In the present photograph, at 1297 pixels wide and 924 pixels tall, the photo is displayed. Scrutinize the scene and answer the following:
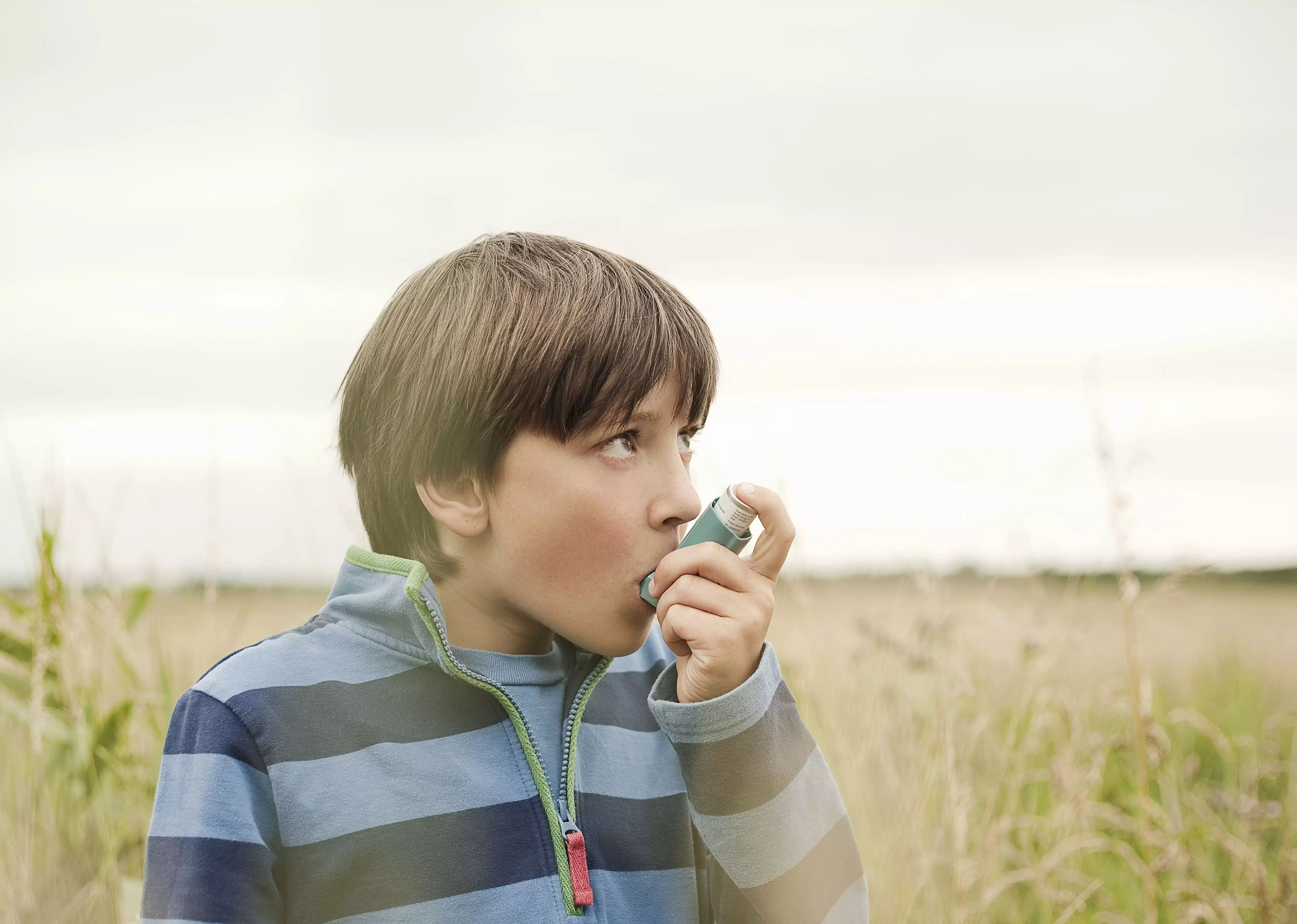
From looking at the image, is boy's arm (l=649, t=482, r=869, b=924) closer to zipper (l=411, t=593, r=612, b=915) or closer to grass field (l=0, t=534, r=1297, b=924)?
zipper (l=411, t=593, r=612, b=915)

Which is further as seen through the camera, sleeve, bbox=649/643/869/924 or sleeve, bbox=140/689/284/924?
sleeve, bbox=649/643/869/924

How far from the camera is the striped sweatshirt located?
118 cm

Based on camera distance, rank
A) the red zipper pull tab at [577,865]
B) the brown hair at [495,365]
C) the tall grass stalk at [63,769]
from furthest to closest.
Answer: the tall grass stalk at [63,769], the brown hair at [495,365], the red zipper pull tab at [577,865]

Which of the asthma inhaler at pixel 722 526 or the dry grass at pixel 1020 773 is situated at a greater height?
the asthma inhaler at pixel 722 526

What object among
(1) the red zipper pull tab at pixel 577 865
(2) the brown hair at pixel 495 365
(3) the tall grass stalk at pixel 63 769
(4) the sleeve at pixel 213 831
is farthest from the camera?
(3) the tall grass stalk at pixel 63 769

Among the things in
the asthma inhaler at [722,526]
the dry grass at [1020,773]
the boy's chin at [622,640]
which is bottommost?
the dry grass at [1020,773]

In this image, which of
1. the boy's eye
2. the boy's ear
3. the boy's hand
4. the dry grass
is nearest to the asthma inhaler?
the boy's hand

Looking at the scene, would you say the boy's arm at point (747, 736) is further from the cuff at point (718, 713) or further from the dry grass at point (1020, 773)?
the dry grass at point (1020, 773)

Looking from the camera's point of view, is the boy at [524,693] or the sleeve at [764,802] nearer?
the boy at [524,693]

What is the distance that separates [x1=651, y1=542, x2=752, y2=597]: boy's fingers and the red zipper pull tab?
323mm

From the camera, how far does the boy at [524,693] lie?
1.22 meters

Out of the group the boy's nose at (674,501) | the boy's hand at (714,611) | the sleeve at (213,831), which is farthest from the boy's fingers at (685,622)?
the sleeve at (213,831)

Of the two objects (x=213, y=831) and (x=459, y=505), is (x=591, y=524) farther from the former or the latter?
(x=213, y=831)

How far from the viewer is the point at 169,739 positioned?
123cm
